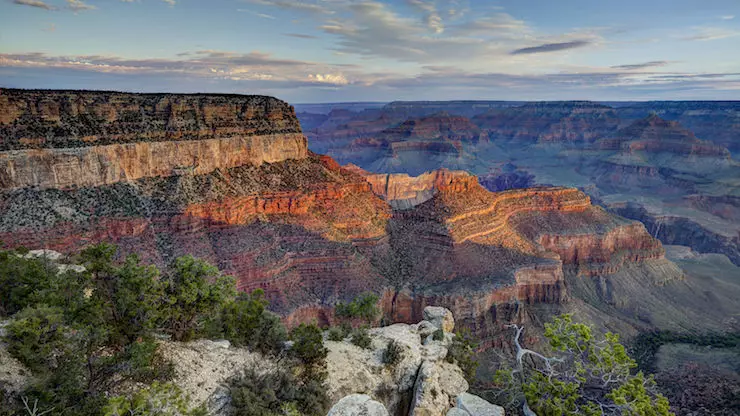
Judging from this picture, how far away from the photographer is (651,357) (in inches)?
2005

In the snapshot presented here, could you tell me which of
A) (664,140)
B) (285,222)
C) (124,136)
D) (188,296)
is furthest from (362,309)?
(664,140)

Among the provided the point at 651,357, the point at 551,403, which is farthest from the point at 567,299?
the point at 551,403

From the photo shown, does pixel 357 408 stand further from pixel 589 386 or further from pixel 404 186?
pixel 404 186

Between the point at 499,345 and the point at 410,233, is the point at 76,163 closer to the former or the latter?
the point at 410,233

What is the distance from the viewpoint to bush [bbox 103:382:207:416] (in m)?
13.9

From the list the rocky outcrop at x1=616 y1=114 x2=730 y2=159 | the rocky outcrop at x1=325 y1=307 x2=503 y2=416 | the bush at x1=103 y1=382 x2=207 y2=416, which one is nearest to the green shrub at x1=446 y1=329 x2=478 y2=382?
the rocky outcrop at x1=325 y1=307 x2=503 y2=416

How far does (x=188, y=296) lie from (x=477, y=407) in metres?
14.9

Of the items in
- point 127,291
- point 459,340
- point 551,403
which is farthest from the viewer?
point 459,340

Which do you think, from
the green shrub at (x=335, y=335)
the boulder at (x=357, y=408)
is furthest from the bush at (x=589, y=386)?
the green shrub at (x=335, y=335)

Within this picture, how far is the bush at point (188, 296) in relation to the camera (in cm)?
2266

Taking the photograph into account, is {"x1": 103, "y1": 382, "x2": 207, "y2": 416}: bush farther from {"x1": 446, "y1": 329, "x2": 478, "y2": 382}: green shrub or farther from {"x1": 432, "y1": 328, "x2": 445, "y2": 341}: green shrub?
{"x1": 432, "y1": 328, "x2": 445, "y2": 341}: green shrub

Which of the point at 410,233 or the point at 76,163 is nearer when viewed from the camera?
the point at 76,163

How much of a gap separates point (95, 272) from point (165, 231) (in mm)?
25546

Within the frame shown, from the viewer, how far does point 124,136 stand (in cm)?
4784
